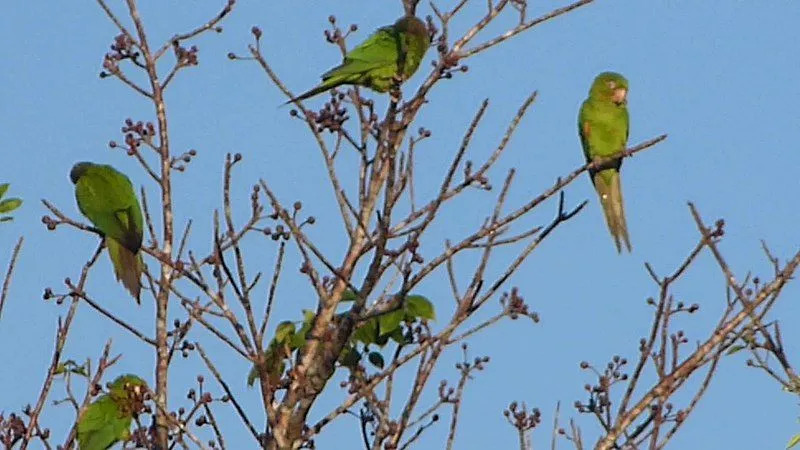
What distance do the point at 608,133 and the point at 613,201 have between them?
45cm

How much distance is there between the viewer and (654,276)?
378 cm

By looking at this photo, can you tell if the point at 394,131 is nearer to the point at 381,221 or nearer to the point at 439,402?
the point at 381,221

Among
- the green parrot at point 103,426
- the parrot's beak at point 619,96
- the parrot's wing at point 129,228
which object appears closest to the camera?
the green parrot at point 103,426

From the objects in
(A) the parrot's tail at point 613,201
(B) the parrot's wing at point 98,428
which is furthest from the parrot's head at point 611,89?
(B) the parrot's wing at point 98,428

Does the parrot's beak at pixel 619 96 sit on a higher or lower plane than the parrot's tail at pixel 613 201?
higher

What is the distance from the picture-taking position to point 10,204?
438 cm

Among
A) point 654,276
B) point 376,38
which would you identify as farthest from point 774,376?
point 376,38

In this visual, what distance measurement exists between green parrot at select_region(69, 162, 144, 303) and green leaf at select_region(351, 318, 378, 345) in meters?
1.89

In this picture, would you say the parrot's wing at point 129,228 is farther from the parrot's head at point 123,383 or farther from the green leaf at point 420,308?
the green leaf at point 420,308

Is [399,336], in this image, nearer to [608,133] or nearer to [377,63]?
[377,63]

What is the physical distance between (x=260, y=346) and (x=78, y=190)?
4.07 meters

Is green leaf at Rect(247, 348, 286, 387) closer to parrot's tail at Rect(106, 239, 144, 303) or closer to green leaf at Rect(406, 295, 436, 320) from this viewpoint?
green leaf at Rect(406, 295, 436, 320)

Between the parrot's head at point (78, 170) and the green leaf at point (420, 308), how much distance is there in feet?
13.2

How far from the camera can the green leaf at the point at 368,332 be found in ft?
13.6
